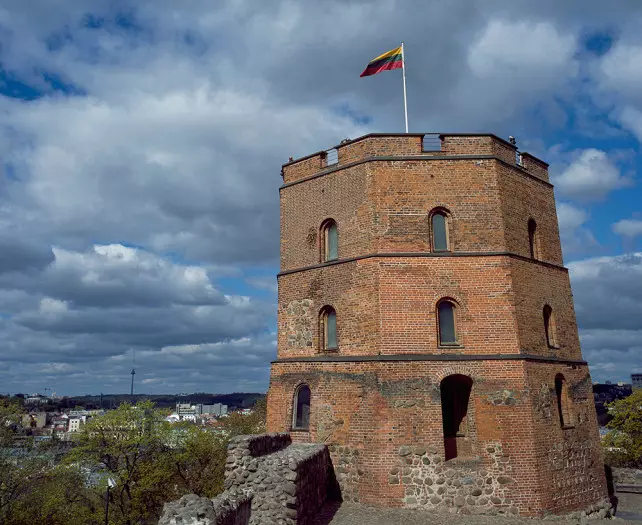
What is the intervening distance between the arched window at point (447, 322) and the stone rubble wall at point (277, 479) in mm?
4475

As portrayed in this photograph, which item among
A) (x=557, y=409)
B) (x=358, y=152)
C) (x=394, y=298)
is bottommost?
(x=557, y=409)

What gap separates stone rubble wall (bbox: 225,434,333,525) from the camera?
10.5m

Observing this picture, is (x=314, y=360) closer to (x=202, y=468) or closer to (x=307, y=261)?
(x=307, y=261)

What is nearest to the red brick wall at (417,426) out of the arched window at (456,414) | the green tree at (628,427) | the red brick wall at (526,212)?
the arched window at (456,414)

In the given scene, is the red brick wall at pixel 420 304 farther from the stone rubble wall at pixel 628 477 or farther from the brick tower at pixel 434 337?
the stone rubble wall at pixel 628 477

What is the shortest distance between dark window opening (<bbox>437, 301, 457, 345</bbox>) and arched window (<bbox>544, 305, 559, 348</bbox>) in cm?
345

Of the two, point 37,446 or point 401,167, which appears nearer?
point 401,167

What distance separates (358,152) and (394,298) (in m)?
4.60

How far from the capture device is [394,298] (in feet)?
46.9

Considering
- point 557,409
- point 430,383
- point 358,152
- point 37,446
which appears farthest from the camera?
point 37,446

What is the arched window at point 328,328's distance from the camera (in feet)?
50.6

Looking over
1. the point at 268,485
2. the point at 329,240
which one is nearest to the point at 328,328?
the point at 329,240

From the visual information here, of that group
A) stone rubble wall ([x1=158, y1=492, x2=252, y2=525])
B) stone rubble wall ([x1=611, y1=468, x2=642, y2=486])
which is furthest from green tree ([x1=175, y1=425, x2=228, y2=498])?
stone rubble wall ([x1=158, y1=492, x2=252, y2=525])

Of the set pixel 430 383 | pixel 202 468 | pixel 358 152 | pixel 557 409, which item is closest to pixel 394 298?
pixel 430 383
